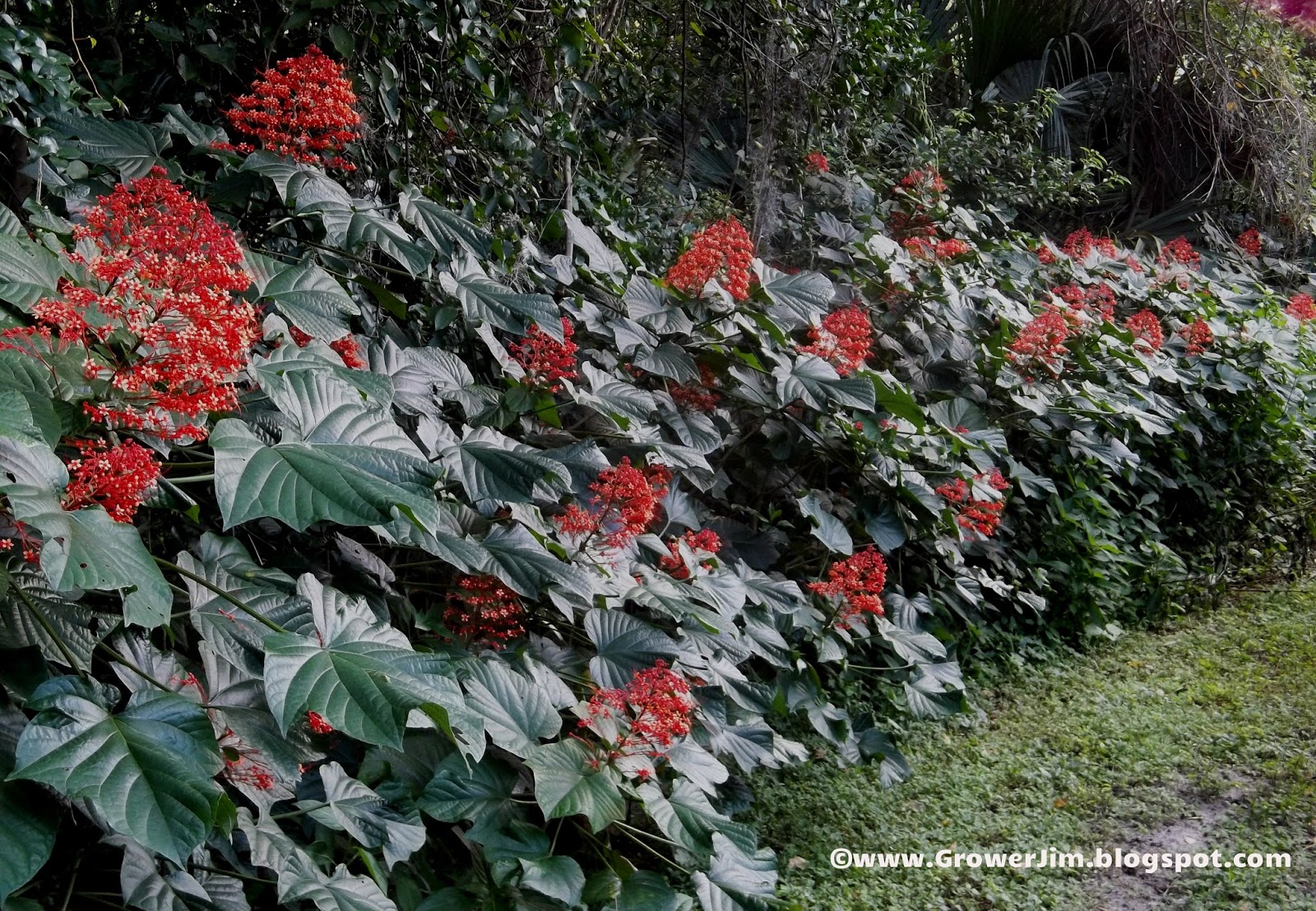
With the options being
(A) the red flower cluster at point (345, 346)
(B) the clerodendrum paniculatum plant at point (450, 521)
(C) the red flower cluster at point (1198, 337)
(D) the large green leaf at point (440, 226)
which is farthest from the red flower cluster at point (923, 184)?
(A) the red flower cluster at point (345, 346)

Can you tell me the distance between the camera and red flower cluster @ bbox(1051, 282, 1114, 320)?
4.54m

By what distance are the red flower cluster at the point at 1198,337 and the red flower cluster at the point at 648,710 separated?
13.0 ft

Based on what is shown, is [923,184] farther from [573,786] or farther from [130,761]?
[130,761]

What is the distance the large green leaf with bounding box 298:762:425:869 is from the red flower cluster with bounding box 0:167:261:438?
609 mm

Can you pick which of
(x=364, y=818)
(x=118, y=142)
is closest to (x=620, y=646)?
(x=364, y=818)

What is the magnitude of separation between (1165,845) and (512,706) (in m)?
2.00

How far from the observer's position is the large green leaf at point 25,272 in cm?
136

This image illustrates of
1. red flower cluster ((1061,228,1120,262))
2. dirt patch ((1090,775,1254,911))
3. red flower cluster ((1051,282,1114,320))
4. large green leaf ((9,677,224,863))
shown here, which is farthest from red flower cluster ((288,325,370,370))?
red flower cluster ((1061,228,1120,262))

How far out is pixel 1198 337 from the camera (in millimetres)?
4809

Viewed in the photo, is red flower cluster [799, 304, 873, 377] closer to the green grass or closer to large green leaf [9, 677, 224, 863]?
the green grass

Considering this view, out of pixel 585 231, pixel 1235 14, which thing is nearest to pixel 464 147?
pixel 585 231

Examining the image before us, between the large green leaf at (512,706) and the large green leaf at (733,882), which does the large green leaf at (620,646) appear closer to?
the large green leaf at (512,706)

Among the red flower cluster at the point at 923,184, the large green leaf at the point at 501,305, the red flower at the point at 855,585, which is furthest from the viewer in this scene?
the red flower cluster at the point at 923,184

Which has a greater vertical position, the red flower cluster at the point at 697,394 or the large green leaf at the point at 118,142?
the large green leaf at the point at 118,142
